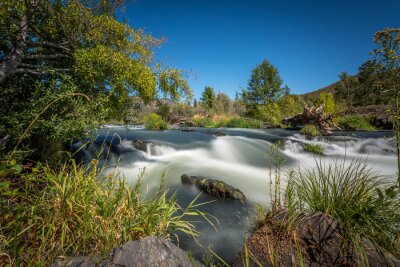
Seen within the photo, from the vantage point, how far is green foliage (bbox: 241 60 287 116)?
30969 mm

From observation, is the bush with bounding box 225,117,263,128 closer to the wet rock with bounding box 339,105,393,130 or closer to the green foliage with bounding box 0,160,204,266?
the wet rock with bounding box 339,105,393,130

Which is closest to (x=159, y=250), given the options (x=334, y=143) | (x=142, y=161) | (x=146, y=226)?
(x=146, y=226)

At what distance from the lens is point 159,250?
1.76m

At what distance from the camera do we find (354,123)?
18.2 m

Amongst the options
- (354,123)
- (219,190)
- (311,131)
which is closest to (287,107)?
(354,123)

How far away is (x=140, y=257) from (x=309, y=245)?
179cm

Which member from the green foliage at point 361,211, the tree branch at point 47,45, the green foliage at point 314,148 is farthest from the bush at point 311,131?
the tree branch at point 47,45

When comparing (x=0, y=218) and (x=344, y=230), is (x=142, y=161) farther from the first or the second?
(x=344, y=230)

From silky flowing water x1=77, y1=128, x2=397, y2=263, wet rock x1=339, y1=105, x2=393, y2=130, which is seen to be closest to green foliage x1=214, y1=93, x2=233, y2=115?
wet rock x1=339, y1=105, x2=393, y2=130

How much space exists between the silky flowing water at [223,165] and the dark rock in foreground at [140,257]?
45.8 inches

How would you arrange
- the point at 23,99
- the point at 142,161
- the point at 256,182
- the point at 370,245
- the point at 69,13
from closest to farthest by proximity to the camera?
1. the point at 370,245
2. the point at 23,99
3. the point at 69,13
4. the point at 256,182
5. the point at 142,161

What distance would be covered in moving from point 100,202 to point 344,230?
2686mm

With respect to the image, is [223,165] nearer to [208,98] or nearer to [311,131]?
[311,131]

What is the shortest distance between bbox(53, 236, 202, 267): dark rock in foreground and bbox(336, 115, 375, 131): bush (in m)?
21.2
